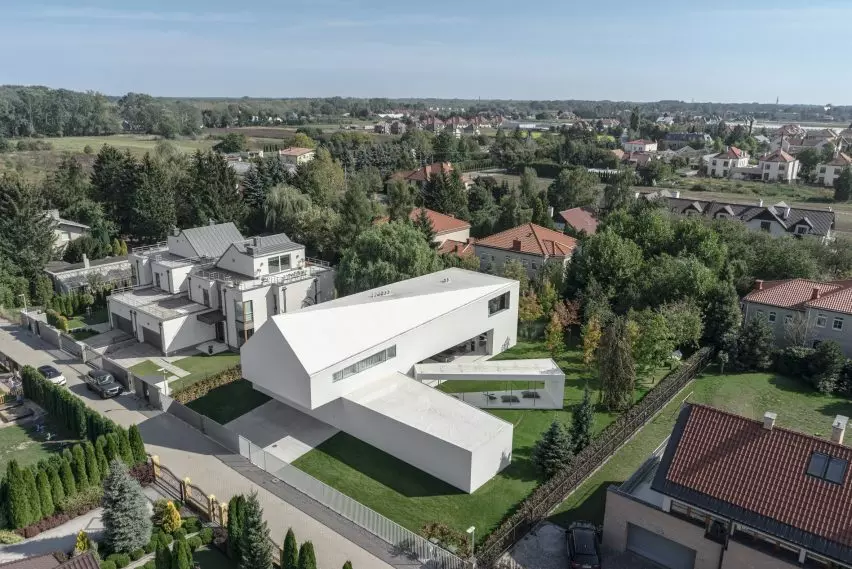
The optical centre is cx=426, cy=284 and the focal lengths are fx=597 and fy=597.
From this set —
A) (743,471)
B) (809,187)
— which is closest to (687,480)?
(743,471)

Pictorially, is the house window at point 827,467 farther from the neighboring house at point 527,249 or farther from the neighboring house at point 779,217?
the neighboring house at point 779,217

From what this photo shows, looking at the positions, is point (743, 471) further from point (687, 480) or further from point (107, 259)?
point (107, 259)

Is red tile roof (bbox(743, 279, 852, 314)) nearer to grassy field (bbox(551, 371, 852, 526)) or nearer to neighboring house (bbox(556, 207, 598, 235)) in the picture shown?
grassy field (bbox(551, 371, 852, 526))

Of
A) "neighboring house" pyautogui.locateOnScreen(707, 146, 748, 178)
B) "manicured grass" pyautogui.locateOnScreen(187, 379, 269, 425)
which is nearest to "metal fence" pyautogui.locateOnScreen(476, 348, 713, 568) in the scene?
"manicured grass" pyautogui.locateOnScreen(187, 379, 269, 425)

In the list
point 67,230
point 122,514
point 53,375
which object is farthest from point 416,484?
point 67,230

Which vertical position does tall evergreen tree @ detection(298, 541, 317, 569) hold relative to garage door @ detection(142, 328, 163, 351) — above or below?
above

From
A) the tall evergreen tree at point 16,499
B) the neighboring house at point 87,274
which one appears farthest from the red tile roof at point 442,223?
the tall evergreen tree at point 16,499

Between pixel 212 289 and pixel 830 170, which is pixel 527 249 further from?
pixel 830 170

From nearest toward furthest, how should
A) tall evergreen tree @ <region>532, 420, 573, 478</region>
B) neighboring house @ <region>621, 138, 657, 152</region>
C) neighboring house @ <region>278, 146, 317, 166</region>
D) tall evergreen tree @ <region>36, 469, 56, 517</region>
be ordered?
tall evergreen tree @ <region>36, 469, 56, 517</region>, tall evergreen tree @ <region>532, 420, 573, 478</region>, neighboring house @ <region>278, 146, 317, 166</region>, neighboring house @ <region>621, 138, 657, 152</region>
